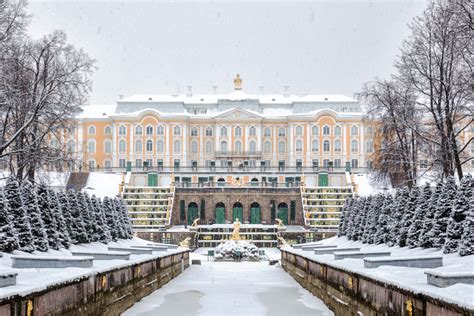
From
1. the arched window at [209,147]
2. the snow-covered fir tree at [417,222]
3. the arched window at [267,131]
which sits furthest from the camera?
the arched window at [267,131]

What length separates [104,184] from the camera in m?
72.5

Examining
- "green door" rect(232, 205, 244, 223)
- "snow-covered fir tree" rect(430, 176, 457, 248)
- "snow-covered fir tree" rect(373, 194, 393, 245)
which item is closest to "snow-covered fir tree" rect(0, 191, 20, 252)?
"snow-covered fir tree" rect(430, 176, 457, 248)

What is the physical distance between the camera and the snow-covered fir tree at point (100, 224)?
2725 cm

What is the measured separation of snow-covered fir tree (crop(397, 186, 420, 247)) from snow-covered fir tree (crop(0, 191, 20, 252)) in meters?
10.5

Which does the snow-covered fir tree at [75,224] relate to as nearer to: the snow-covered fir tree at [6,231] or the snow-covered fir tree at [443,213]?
the snow-covered fir tree at [6,231]

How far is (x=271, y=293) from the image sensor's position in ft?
56.4

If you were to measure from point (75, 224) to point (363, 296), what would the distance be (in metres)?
15.8

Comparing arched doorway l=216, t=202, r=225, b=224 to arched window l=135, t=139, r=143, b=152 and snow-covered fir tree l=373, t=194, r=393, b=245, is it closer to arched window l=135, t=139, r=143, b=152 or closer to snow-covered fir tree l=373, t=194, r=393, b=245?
arched window l=135, t=139, r=143, b=152

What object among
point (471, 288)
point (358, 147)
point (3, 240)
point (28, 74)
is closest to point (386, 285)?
point (471, 288)

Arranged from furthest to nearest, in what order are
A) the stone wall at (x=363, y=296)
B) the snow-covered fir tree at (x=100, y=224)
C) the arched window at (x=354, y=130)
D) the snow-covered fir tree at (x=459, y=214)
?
the arched window at (x=354, y=130) < the snow-covered fir tree at (x=100, y=224) < the snow-covered fir tree at (x=459, y=214) < the stone wall at (x=363, y=296)

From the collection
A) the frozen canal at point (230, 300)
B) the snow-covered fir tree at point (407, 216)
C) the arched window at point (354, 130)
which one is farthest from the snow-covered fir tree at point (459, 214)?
the arched window at point (354, 130)

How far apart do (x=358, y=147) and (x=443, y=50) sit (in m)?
63.4

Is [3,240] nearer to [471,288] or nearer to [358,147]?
[471,288]

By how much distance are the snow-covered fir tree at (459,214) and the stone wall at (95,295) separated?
6374 millimetres
